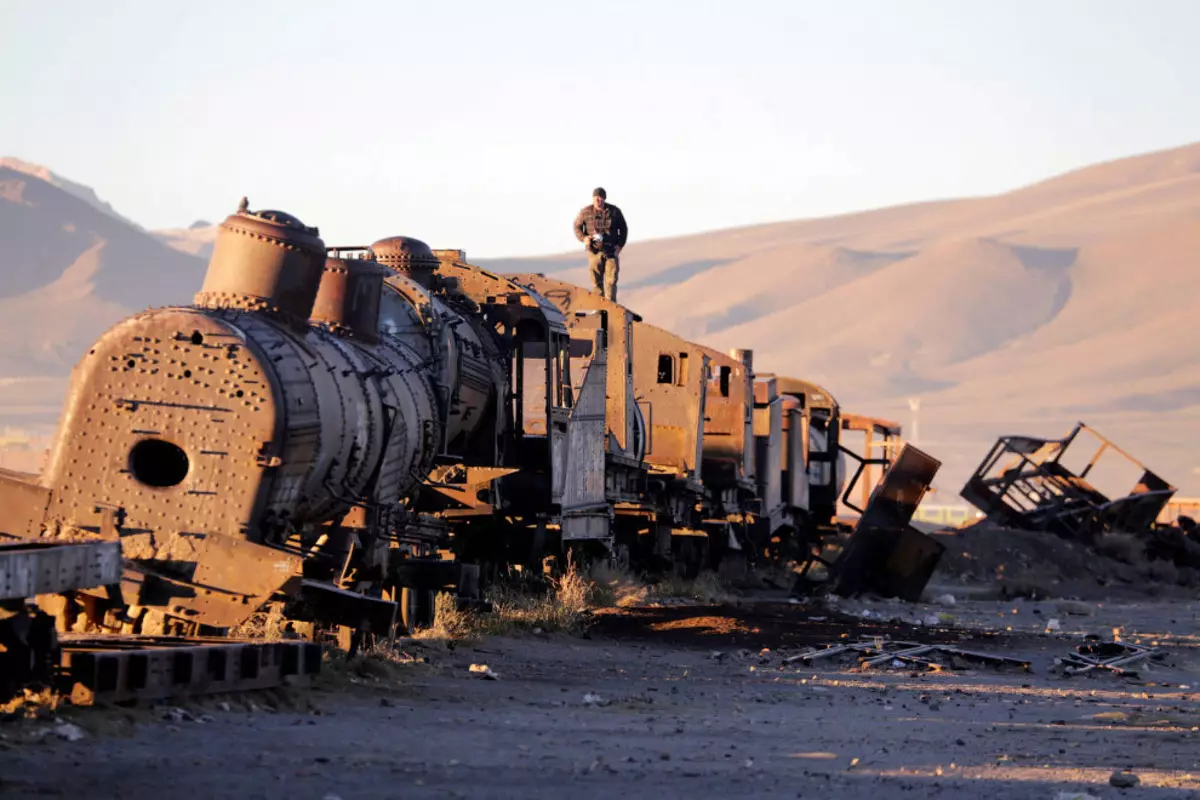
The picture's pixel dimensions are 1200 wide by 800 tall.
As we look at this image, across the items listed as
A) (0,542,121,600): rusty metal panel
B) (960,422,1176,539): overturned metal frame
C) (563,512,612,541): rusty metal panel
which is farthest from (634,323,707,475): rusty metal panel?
(0,542,121,600): rusty metal panel

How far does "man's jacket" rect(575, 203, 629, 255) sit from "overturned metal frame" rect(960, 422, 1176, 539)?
1417 centimetres

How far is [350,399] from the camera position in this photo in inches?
544

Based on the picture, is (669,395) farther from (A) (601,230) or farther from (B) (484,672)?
(B) (484,672)

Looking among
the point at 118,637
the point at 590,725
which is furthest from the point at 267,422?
the point at 590,725

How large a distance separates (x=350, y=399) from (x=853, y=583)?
16641 mm

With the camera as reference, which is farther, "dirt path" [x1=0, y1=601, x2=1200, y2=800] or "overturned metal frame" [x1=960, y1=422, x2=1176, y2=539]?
"overturned metal frame" [x1=960, y1=422, x2=1176, y2=539]

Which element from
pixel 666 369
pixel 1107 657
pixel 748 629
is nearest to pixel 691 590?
pixel 666 369

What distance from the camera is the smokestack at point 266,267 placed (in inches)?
539

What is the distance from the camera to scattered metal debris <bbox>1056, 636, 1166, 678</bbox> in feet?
58.7

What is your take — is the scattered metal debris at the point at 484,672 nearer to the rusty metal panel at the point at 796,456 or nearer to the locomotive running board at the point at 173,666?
the locomotive running board at the point at 173,666

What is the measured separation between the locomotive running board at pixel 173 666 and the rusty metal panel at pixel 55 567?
38cm

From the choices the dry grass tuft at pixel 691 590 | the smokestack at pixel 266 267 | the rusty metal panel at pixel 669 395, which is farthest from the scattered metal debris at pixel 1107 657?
the rusty metal panel at pixel 669 395

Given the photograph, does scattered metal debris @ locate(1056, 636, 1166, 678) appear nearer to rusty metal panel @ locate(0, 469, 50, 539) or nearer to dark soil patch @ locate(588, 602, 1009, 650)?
dark soil patch @ locate(588, 602, 1009, 650)

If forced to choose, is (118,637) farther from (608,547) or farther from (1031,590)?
(1031,590)
